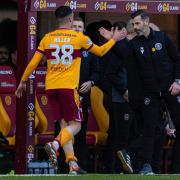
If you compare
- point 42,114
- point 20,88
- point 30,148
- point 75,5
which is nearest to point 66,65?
point 20,88

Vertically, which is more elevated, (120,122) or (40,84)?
(40,84)

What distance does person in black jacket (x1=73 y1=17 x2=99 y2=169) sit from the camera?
1395 centimetres

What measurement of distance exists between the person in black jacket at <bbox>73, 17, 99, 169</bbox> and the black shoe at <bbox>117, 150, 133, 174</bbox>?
2.63ft

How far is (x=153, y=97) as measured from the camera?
1312 centimetres

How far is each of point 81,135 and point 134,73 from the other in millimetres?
1350

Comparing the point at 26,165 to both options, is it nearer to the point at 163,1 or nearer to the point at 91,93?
the point at 91,93

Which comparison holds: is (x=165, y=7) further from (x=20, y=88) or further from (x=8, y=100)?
(x=8, y=100)

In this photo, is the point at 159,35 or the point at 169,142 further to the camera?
the point at 169,142

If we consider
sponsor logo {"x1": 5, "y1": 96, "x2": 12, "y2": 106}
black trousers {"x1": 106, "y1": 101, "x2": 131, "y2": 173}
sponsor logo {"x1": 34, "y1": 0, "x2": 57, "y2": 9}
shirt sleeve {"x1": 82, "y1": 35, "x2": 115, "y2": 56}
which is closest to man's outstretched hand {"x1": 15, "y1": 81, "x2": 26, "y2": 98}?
shirt sleeve {"x1": 82, "y1": 35, "x2": 115, "y2": 56}

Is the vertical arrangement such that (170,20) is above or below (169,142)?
above

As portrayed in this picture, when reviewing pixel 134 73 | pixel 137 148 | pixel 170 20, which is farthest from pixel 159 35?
Result: pixel 170 20

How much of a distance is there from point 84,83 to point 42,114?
1.48 m

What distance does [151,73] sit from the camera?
43.0ft

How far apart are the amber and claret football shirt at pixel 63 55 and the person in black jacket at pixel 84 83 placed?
1.27 metres
